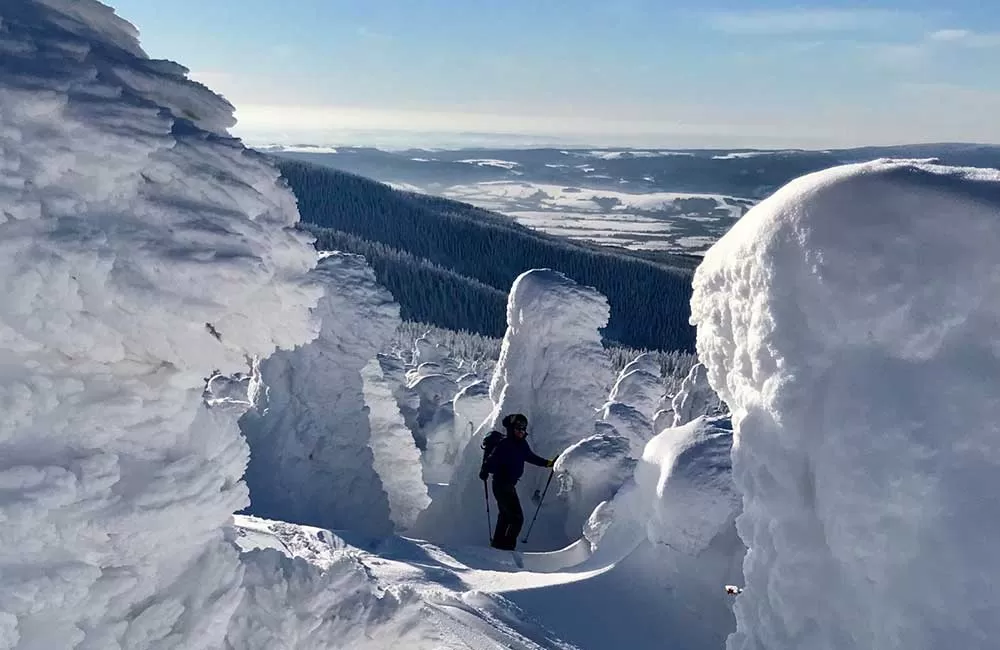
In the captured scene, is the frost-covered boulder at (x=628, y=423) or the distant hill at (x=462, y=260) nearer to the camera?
the frost-covered boulder at (x=628, y=423)

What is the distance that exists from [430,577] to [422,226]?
86614mm

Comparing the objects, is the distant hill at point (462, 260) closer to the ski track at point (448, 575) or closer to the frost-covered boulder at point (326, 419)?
the frost-covered boulder at point (326, 419)

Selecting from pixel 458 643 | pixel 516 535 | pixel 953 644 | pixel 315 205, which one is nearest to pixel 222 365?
pixel 458 643

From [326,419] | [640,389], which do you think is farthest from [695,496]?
[640,389]

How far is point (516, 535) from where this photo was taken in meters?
11.3

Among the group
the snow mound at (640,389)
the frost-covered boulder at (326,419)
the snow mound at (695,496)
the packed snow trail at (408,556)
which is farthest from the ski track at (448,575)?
the snow mound at (640,389)

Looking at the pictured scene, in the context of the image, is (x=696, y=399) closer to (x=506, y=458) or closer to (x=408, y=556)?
(x=506, y=458)

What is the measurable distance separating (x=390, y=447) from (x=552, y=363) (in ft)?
11.0

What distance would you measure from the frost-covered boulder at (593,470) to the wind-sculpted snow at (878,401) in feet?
27.8

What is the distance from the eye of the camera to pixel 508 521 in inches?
443

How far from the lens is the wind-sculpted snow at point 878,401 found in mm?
2828

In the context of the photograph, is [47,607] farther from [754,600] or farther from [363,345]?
[363,345]

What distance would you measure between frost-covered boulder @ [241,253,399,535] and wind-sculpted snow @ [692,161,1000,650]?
8.09 metres

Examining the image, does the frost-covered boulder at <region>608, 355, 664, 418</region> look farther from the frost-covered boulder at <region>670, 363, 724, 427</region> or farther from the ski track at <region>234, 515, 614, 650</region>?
the ski track at <region>234, 515, 614, 650</region>
